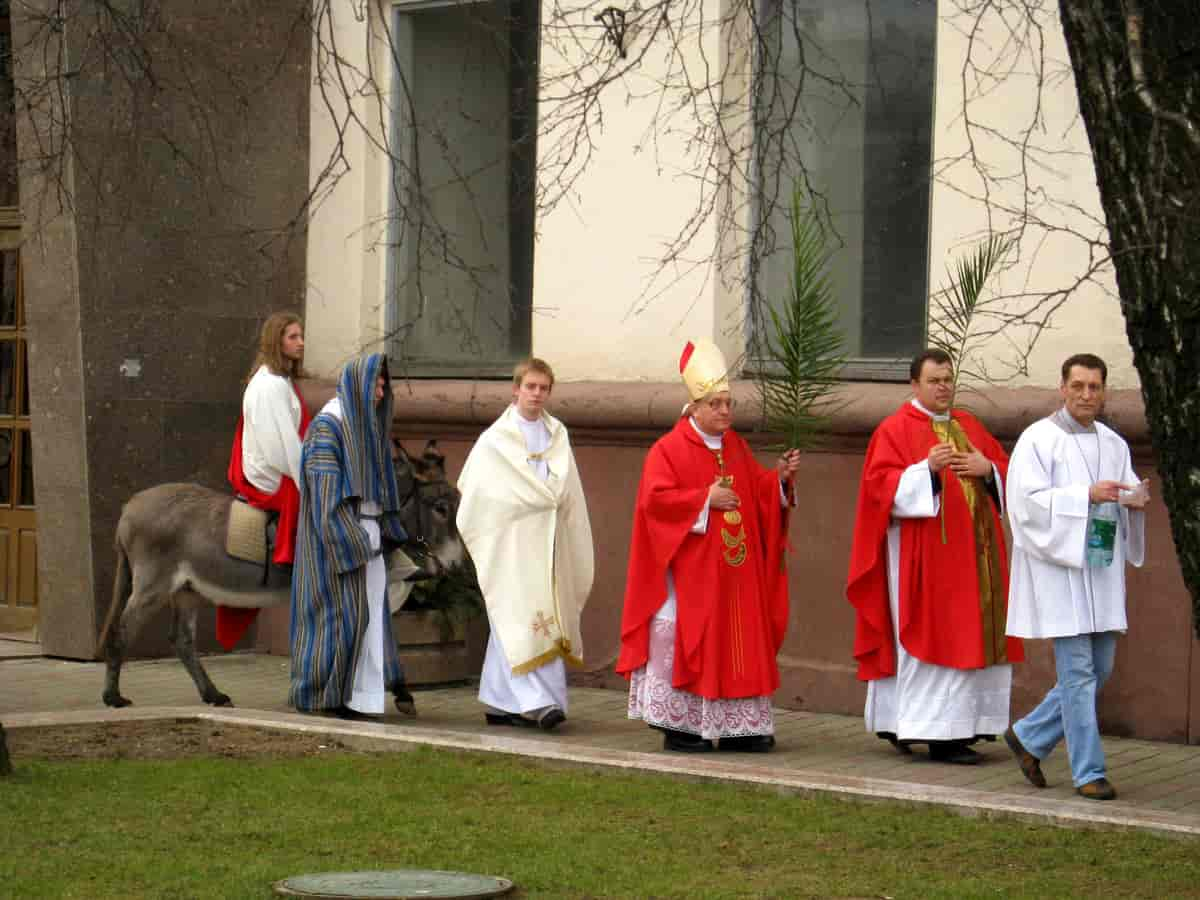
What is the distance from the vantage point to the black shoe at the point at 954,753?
32.5ft

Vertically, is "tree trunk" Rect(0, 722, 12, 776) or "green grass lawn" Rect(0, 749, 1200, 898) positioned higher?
"tree trunk" Rect(0, 722, 12, 776)

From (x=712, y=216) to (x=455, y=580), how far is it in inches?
101

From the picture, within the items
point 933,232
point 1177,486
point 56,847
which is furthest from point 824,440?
point 1177,486

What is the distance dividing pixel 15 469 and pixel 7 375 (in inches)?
26.7

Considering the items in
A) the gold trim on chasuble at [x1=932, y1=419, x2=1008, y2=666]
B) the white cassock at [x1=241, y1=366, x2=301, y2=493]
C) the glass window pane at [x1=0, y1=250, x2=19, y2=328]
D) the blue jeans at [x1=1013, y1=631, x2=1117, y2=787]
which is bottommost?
the blue jeans at [x1=1013, y1=631, x2=1117, y2=787]

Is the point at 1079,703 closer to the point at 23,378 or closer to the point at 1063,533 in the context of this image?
the point at 1063,533

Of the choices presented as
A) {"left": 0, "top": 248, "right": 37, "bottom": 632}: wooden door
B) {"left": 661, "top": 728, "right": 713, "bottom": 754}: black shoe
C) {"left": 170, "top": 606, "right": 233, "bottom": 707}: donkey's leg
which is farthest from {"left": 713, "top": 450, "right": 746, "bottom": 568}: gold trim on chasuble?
{"left": 0, "top": 248, "right": 37, "bottom": 632}: wooden door

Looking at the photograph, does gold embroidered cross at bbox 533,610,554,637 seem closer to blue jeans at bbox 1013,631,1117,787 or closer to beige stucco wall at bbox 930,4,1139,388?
beige stucco wall at bbox 930,4,1139,388

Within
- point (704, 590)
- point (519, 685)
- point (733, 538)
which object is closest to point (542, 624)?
point (519, 685)

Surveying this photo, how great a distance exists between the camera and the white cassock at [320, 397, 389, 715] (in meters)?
11.0

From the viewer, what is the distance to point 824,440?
1145 cm

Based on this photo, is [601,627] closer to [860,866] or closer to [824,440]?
[824,440]

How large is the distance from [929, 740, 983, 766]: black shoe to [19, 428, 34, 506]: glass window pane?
7.53 metres

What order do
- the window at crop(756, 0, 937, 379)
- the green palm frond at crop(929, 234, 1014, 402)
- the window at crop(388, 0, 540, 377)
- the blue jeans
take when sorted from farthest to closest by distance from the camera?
the window at crop(388, 0, 540, 377)
the window at crop(756, 0, 937, 379)
the green palm frond at crop(929, 234, 1014, 402)
the blue jeans
